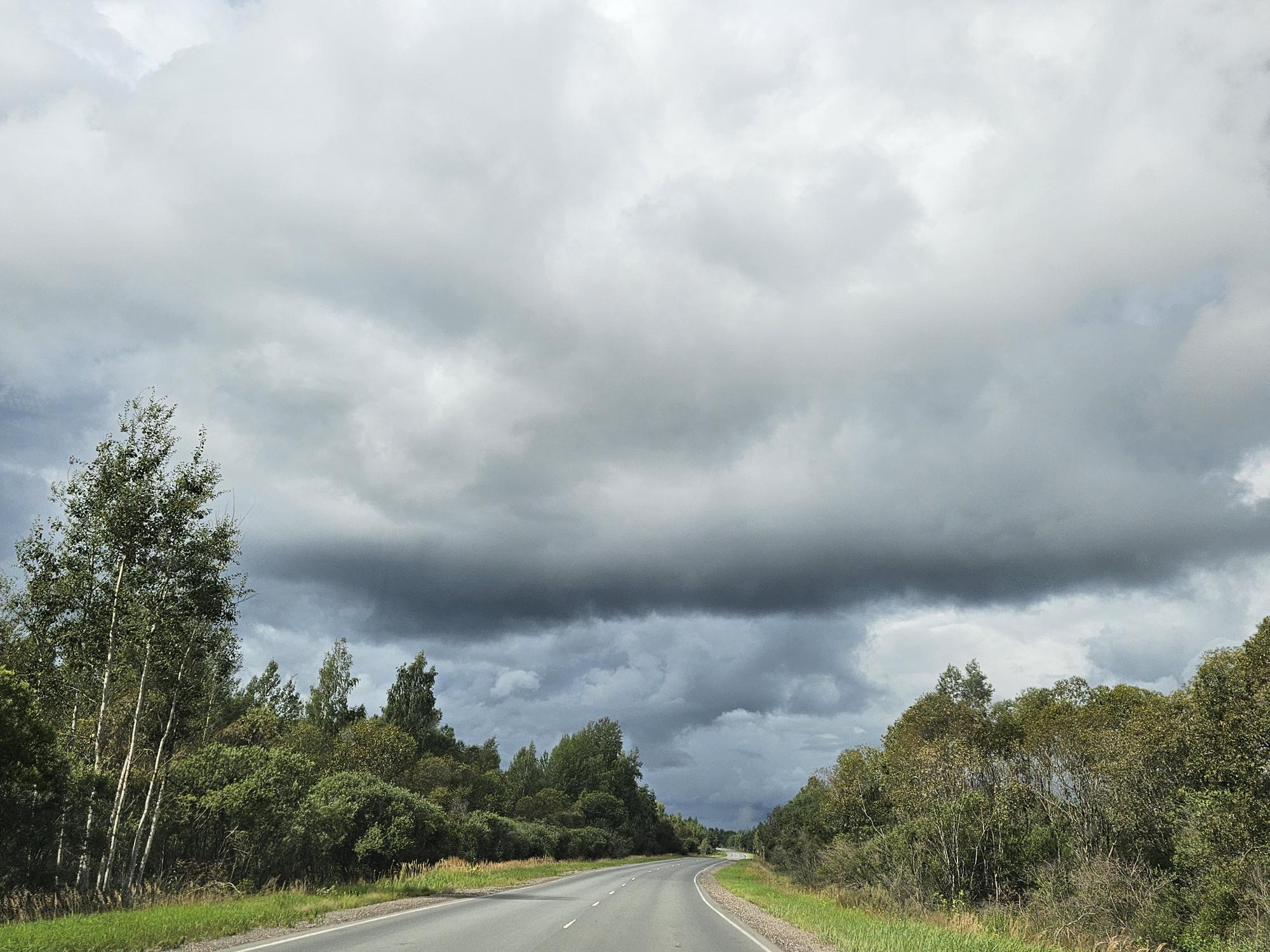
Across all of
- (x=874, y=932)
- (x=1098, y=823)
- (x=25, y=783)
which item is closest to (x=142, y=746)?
(x=25, y=783)

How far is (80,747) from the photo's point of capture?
27938mm

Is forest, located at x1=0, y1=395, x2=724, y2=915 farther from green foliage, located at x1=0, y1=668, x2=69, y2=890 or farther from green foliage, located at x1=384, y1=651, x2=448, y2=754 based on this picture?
green foliage, located at x1=384, y1=651, x2=448, y2=754

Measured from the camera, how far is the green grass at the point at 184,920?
41.9 feet

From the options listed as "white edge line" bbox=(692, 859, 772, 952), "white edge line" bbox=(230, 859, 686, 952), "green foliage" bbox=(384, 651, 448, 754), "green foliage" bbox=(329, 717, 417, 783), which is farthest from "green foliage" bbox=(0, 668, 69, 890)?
"green foliage" bbox=(384, 651, 448, 754)

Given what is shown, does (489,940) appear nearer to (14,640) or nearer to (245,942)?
(245,942)

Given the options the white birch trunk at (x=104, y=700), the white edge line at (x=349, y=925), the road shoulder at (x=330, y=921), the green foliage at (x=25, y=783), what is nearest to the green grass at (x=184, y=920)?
the road shoulder at (x=330, y=921)

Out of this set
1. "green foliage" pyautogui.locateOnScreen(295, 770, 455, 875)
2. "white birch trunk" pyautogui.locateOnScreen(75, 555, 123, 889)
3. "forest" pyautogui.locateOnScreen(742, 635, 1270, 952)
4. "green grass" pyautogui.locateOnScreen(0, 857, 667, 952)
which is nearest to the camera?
"green grass" pyautogui.locateOnScreen(0, 857, 667, 952)

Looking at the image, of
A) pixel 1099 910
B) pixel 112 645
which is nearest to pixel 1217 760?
pixel 1099 910

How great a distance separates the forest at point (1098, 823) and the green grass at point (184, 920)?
19.9 metres

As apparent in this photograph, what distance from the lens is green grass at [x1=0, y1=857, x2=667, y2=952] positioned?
12781 millimetres

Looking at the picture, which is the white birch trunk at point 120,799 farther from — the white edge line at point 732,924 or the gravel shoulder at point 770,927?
the gravel shoulder at point 770,927

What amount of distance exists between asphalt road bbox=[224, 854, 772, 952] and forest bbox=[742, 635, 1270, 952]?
435 inches

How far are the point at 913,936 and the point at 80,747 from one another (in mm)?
27372

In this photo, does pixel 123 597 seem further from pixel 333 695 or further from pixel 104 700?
pixel 333 695
